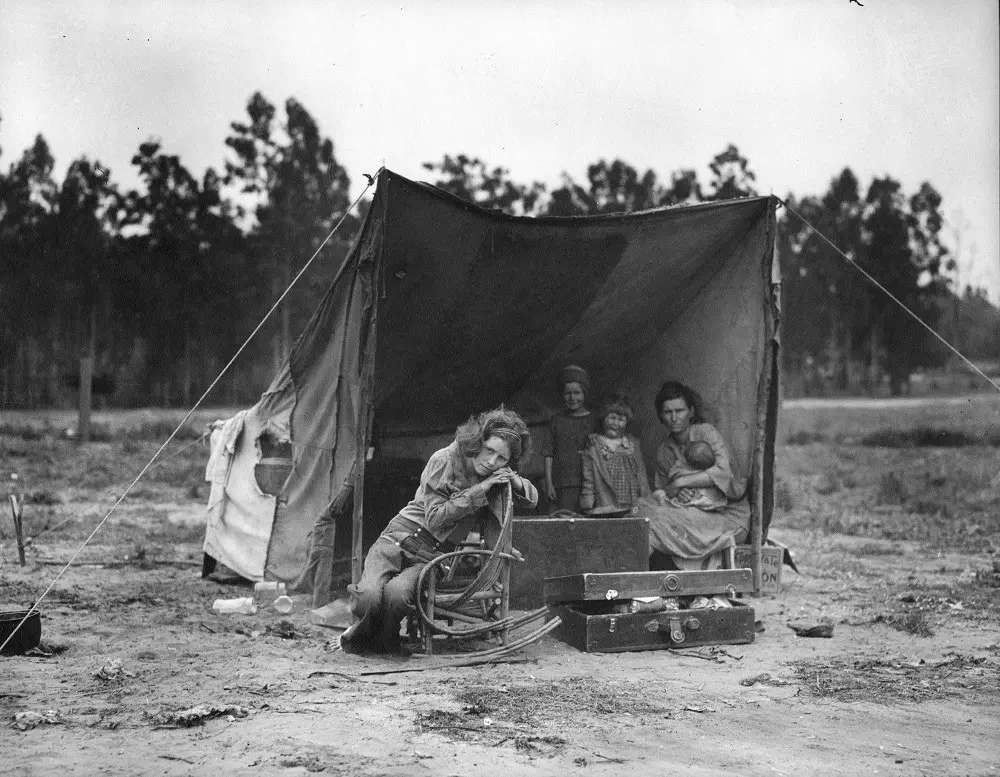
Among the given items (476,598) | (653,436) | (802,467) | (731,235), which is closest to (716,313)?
(731,235)

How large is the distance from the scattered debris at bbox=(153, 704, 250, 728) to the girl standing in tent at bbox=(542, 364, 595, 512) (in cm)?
366

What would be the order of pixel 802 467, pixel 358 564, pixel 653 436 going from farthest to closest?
pixel 802 467, pixel 653 436, pixel 358 564

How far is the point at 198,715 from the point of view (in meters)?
3.77

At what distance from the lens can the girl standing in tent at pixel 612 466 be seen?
23.1 ft

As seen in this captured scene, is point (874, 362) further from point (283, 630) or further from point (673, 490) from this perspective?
point (283, 630)

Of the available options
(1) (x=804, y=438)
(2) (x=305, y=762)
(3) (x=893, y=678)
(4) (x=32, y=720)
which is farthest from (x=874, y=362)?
(4) (x=32, y=720)

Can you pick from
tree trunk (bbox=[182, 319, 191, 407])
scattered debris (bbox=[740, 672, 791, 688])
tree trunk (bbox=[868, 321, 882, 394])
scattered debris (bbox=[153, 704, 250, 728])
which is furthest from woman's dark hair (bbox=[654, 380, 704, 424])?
tree trunk (bbox=[868, 321, 882, 394])

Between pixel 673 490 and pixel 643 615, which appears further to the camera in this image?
pixel 673 490

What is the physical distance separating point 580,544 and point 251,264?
1608cm

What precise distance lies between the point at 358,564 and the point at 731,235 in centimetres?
341

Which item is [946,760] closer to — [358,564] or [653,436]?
[358,564]

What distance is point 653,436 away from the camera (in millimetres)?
7852

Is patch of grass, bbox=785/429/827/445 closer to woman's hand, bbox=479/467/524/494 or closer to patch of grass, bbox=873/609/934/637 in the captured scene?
patch of grass, bbox=873/609/934/637

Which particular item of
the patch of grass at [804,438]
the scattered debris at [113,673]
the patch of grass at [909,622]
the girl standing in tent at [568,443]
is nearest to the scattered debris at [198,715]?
the scattered debris at [113,673]
